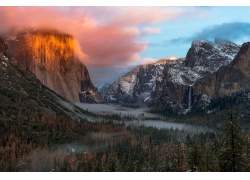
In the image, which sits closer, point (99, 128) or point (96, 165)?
point (96, 165)

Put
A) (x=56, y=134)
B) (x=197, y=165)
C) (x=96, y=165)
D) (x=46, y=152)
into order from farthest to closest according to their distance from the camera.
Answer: (x=56, y=134) < (x=46, y=152) < (x=96, y=165) < (x=197, y=165)

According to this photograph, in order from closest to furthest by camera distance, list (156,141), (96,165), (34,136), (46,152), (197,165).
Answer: (197,165), (96,165), (46,152), (34,136), (156,141)

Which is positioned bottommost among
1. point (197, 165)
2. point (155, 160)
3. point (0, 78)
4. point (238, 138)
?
point (155, 160)

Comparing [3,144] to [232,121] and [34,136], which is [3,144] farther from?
[232,121]

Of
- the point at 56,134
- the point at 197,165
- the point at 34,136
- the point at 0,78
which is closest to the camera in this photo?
the point at 197,165

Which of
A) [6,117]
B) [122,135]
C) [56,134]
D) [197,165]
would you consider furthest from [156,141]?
[197,165]

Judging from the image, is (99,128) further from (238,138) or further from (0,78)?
(238,138)

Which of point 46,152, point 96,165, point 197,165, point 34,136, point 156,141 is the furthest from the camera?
point 156,141

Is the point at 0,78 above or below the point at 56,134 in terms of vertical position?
above

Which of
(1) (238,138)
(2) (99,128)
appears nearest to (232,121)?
(1) (238,138)
